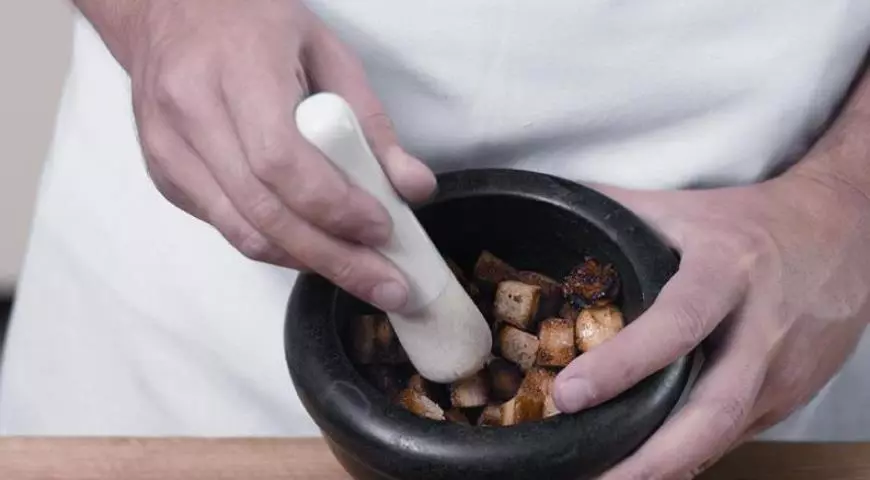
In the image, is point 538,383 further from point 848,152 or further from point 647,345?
point 848,152

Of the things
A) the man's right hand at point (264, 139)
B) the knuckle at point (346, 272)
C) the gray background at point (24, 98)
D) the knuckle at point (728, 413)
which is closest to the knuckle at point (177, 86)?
the man's right hand at point (264, 139)

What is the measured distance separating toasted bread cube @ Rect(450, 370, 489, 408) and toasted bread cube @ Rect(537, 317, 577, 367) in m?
0.04

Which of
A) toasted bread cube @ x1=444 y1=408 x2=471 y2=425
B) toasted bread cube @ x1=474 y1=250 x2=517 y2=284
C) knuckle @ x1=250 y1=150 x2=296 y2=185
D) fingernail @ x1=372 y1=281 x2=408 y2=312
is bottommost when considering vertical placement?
toasted bread cube @ x1=444 y1=408 x2=471 y2=425

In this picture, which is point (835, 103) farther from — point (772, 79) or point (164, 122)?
point (164, 122)

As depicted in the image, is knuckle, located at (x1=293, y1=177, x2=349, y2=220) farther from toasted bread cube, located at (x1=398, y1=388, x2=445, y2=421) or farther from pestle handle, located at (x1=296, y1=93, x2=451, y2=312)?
toasted bread cube, located at (x1=398, y1=388, x2=445, y2=421)

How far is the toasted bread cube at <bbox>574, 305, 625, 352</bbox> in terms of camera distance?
2.07 feet

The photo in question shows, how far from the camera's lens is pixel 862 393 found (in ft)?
3.25

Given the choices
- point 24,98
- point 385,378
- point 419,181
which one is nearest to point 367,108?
point 419,181

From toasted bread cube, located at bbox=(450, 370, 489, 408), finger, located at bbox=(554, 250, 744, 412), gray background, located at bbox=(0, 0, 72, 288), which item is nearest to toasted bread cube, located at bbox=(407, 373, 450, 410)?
toasted bread cube, located at bbox=(450, 370, 489, 408)

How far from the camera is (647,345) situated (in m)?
0.57

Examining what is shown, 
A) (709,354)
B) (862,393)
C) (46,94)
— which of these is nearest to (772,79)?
(709,354)

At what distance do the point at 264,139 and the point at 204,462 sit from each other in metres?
0.24

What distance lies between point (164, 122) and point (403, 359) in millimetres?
199

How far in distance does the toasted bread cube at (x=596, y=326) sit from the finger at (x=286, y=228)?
0.37 ft
